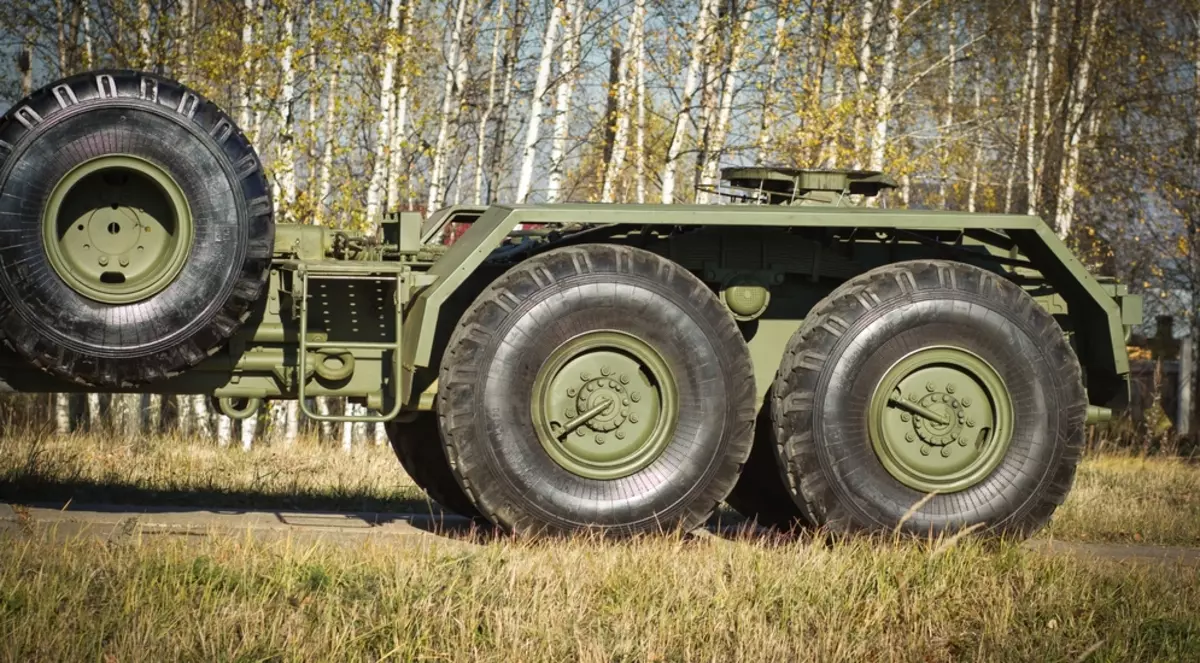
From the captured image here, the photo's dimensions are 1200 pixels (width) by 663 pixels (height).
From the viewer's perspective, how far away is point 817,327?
6.61 metres

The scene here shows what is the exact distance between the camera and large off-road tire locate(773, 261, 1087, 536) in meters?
6.58

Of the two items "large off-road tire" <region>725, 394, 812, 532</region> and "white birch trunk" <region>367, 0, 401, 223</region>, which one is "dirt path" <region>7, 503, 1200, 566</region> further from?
"white birch trunk" <region>367, 0, 401, 223</region>

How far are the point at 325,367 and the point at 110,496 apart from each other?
195 centimetres

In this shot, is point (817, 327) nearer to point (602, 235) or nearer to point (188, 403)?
point (602, 235)

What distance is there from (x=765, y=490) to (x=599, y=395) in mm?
1456

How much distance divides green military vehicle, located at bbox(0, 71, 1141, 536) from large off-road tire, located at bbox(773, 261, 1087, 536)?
0.03ft

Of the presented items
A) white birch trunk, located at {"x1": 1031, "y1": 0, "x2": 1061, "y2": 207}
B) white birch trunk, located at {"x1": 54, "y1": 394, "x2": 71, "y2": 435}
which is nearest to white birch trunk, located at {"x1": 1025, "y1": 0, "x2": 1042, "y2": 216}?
white birch trunk, located at {"x1": 1031, "y1": 0, "x2": 1061, "y2": 207}

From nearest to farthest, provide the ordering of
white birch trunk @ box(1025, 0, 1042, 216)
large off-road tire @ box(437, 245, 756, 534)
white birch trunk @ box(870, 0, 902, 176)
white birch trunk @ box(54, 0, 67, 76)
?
large off-road tire @ box(437, 245, 756, 534)
white birch trunk @ box(54, 0, 67, 76)
white birch trunk @ box(870, 0, 902, 176)
white birch trunk @ box(1025, 0, 1042, 216)

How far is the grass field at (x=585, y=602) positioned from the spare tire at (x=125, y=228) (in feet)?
3.06

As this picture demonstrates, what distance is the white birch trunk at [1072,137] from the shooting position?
2062 cm

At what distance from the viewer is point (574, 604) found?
516 centimetres

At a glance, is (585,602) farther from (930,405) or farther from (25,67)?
(25,67)

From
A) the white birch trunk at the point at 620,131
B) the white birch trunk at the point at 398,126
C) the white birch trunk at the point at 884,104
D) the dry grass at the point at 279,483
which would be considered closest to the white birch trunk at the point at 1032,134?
the white birch trunk at the point at 884,104

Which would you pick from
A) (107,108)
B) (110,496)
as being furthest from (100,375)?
(110,496)
